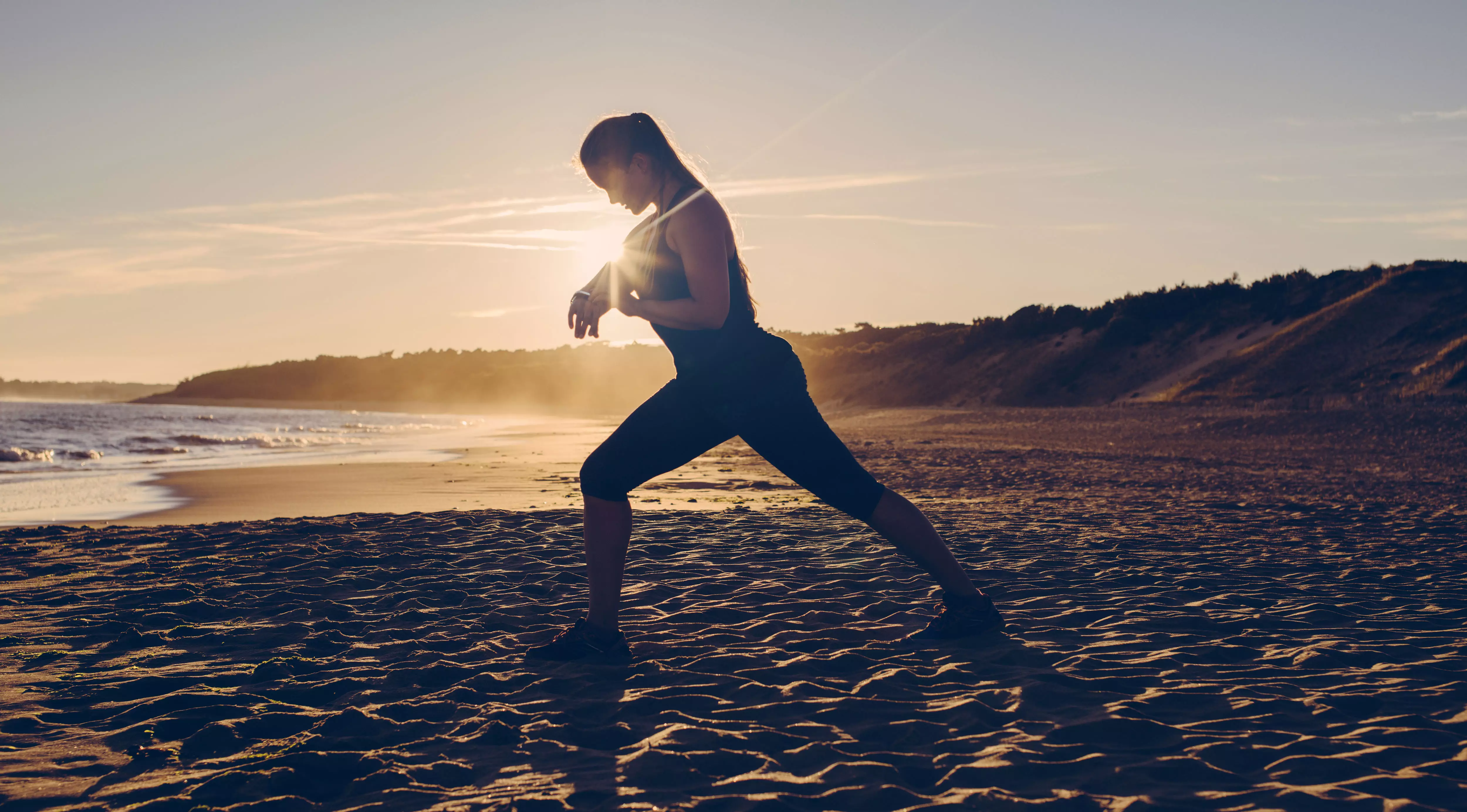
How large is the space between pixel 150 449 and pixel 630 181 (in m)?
20.8

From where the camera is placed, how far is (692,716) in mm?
2598

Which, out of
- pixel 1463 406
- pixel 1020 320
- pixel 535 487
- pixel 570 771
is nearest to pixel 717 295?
pixel 570 771

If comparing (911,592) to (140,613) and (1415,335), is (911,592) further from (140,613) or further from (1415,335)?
(1415,335)

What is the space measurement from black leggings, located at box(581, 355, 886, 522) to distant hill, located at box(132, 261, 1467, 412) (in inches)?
509

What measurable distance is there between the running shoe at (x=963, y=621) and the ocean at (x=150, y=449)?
26.0 feet

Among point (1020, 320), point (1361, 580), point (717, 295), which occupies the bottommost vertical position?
point (1361, 580)

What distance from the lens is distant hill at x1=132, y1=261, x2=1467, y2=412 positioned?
2311cm

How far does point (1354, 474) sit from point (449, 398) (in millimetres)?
82938

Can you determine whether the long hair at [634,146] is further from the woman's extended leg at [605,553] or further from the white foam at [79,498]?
the white foam at [79,498]

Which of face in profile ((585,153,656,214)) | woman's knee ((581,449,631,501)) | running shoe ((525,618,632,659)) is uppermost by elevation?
face in profile ((585,153,656,214))

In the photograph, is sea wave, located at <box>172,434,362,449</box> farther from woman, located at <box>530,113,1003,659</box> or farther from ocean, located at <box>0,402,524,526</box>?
woman, located at <box>530,113,1003,659</box>

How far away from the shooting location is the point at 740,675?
299cm

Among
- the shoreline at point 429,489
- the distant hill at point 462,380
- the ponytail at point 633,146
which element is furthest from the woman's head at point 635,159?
the distant hill at point 462,380

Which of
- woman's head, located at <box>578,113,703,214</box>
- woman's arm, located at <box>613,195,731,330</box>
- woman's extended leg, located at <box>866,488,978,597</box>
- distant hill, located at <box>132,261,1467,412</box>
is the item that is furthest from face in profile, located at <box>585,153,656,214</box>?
distant hill, located at <box>132,261,1467,412</box>
